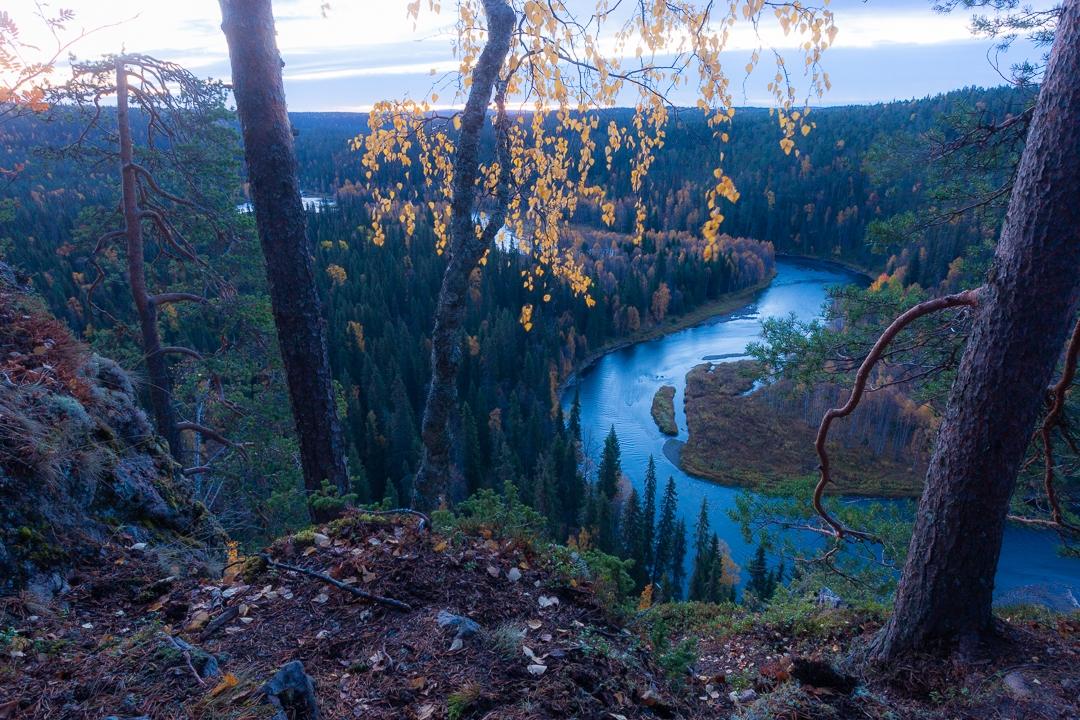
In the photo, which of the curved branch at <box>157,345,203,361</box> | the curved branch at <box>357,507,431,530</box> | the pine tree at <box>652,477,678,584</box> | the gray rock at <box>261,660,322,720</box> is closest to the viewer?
the gray rock at <box>261,660,322,720</box>

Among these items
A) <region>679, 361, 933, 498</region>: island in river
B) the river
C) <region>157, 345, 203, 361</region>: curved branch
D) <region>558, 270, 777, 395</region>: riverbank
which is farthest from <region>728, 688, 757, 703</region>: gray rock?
<region>558, 270, 777, 395</region>: riverbank

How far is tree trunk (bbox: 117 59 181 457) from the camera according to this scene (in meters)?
7.02

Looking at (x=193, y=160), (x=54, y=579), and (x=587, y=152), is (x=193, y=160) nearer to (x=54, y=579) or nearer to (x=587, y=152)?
(x=587, y=152)

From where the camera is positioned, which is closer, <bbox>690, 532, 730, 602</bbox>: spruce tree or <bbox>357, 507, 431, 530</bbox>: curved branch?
<bbox>357, 507, 431, 530</bbox>: curved branch

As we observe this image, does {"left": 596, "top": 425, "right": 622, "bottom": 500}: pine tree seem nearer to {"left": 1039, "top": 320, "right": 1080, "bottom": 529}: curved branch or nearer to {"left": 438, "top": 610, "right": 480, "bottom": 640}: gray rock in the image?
{"left": 1039, "top": 320, "right": 1080, "bottom": 529}: curved branch

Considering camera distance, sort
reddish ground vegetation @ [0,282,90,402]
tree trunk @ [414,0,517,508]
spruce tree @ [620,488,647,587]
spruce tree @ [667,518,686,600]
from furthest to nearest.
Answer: spruce tree @ [667,518,686,600]
spruce tree @ [620,488,647,587]
tree trunk @ [414,0,517,508]
reddish ground vegetation @ [0,282,90,402]

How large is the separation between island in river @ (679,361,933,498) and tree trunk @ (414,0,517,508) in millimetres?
29390

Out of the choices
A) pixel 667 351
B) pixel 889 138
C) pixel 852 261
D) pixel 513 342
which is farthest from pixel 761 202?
pixel 889 138

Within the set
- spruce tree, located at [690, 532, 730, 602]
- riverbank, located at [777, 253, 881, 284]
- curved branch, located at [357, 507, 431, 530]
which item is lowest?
spruce tree, located at [690, 532, 730, 602]

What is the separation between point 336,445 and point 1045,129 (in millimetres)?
4516

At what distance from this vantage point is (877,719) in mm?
2523

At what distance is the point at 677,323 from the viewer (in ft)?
192

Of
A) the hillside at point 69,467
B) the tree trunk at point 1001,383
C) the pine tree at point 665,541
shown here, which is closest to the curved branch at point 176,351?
the hillside at point 69,467

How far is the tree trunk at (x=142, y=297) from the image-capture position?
23.0 feet
